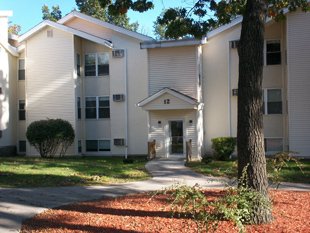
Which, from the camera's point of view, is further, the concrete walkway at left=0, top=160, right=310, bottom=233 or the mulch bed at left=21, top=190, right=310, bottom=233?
the concrete walkway at left=0, top=160, right=310, bottom=233

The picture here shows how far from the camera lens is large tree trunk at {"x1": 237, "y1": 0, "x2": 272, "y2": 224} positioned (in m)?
7.72

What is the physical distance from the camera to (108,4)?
10.3 m

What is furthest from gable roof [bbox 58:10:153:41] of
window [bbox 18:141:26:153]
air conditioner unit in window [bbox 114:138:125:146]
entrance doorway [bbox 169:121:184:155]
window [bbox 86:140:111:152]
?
window [bbox 18:141:26:153]

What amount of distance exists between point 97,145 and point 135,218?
1729 cm

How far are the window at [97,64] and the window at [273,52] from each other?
9.27m

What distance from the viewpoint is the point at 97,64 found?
25156 millimetres

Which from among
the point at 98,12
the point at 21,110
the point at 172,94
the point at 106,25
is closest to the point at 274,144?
the point at 172,94

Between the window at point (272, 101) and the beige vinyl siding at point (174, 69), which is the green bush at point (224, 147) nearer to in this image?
the window at point (272, 101)

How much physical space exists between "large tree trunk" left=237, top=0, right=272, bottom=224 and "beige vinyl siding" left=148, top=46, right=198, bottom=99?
1472 centimetres

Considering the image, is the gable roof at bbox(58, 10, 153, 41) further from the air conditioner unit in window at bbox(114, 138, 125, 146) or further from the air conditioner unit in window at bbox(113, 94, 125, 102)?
the air conditioner unit in window at bbox(114, 138, 125, 146)

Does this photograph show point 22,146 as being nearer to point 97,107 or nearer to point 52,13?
point 97,107

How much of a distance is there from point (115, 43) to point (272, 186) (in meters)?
15.0

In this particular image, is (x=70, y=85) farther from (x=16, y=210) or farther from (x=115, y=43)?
(x=16, y=210)

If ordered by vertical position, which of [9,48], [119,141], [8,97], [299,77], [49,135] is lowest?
[119,141]
